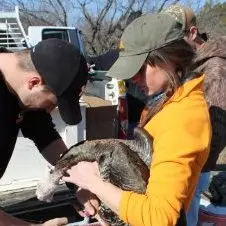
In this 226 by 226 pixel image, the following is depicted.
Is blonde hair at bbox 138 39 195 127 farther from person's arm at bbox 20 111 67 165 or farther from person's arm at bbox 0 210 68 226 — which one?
person's arm at bbox 20 111 67 165

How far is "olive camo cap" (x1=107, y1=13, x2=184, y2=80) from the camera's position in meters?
1.96

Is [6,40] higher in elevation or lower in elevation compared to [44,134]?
lower

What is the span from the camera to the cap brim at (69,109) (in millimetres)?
2129

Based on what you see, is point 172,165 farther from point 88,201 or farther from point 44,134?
point 44,134

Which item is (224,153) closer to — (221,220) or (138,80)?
(221,220)

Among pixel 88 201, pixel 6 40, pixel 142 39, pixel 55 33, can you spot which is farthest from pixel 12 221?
pixel 55 33

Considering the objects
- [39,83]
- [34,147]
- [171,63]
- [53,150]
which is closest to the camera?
[171,63]

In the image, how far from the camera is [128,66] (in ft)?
6.54

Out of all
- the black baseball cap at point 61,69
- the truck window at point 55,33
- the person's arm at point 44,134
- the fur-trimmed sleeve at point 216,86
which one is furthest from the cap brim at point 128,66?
the truck window at point 55,33

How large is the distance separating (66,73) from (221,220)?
1.75 metres

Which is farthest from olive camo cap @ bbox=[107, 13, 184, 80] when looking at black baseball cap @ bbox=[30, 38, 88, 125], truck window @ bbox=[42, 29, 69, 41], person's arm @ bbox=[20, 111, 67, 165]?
truck window @ bbox=[42, 29, 69, 41]

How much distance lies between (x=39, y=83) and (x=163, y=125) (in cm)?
63

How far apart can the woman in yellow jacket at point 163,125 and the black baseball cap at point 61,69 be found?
16 centimetres

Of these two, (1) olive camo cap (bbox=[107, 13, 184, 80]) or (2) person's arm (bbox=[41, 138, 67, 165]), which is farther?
(2) person's arm (bbox=[41, 138, 67, 165])
